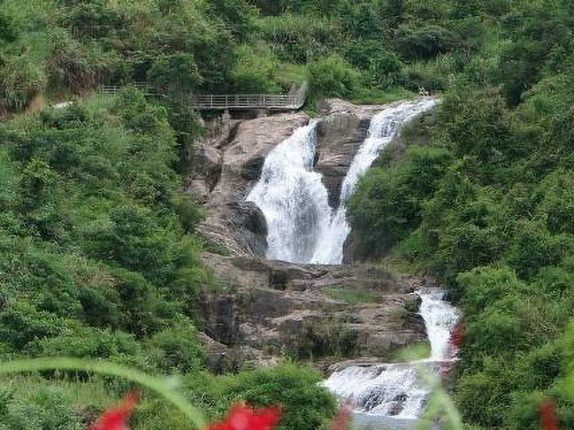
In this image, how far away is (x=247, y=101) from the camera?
4900 cm

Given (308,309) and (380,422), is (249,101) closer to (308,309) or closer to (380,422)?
(308,309)

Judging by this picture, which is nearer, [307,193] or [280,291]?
[280,291]

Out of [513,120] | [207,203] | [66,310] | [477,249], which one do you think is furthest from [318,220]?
[66,310]

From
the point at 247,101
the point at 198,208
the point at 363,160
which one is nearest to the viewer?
the point at 198,208

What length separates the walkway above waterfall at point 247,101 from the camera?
159ft

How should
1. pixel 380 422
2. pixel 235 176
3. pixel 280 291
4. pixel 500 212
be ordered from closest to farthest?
pixel 380 422
pixel 280 291
pixel 500 212
pixel 235 176

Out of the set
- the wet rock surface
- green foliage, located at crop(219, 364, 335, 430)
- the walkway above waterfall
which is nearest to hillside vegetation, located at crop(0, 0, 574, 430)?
green foliage, located at crop(219, 364, 335, 430)

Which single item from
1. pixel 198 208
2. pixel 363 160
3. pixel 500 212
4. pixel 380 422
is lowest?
pixel 363 160

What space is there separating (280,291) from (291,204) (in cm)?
1023

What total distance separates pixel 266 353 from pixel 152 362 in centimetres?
641

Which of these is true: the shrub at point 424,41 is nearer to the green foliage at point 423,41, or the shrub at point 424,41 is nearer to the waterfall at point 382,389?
the green foliage at point 423,41

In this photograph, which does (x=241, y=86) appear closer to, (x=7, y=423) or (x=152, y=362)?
(x=152, y=362)

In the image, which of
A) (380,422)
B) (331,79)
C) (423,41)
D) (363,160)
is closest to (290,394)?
(380,422)

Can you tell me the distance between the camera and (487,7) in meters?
61.2
